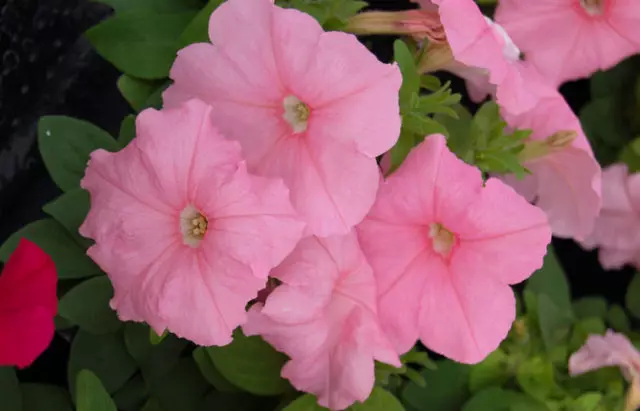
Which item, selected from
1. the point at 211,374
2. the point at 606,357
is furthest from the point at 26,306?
the point at 606,357

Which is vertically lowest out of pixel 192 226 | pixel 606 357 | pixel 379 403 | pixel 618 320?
pixel 618 320

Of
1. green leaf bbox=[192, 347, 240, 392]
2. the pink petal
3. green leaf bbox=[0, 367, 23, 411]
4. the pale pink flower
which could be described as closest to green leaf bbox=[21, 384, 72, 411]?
green leaf bbox=[0, 367, 23, 411]

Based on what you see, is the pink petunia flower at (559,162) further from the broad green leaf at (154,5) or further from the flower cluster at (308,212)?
the broad green leaf at (154,5)

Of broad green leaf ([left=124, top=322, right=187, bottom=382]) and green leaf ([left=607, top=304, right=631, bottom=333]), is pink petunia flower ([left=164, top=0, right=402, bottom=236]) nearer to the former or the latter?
broad green leaf ([left=124, top=322, right=187, bottom=382])

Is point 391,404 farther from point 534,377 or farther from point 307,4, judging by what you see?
point 307,4

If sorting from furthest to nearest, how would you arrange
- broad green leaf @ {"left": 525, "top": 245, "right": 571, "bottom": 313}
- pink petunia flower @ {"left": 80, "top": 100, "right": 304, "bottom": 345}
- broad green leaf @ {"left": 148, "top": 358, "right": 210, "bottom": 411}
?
broad green leaf @ {"left": 525, "top": 245, "right": 571, "bottom": 313}
broad green leaf @ {"left": 148, "top": 358, "right": 210, "bottom": 411}
pink petunia flower @ {"left": 80, "top": 100, "right": 304, "bottom": 345}

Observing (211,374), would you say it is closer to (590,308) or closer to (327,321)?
(327,321)

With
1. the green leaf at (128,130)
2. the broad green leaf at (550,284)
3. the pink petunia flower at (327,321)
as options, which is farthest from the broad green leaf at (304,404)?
the broad green leaf at (550,284)
